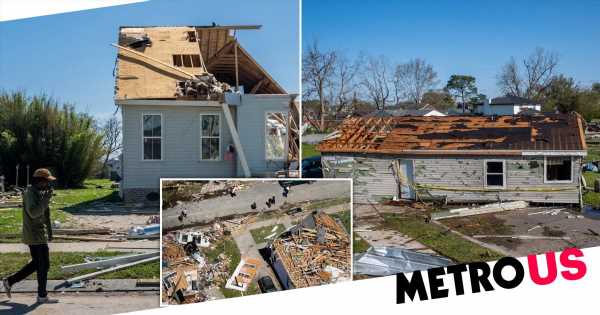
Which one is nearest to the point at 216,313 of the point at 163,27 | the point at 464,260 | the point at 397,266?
the point at 397,266

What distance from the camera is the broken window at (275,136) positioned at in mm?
11172

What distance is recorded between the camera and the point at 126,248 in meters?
8.05

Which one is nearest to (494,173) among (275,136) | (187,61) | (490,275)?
(490,275)

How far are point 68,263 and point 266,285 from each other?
272 cm

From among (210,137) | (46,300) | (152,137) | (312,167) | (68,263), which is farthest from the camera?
(210,137)

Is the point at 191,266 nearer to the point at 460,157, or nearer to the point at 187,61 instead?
the point at 460,157

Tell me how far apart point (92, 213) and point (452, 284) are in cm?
583

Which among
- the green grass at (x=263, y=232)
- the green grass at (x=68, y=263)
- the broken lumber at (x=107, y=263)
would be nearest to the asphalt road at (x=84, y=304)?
the green grass at (x=68, y=263)

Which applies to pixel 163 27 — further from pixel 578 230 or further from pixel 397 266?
pixel 578 230

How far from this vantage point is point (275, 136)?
1127 centimetres

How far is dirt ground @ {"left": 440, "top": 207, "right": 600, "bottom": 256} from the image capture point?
766 centimetres

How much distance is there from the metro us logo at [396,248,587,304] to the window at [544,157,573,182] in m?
1.06

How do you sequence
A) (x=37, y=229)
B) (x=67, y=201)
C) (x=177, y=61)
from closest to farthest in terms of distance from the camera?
(x=37, y=229), (x=67, y=201), (x=177, y=61)

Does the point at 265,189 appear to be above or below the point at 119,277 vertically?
above
